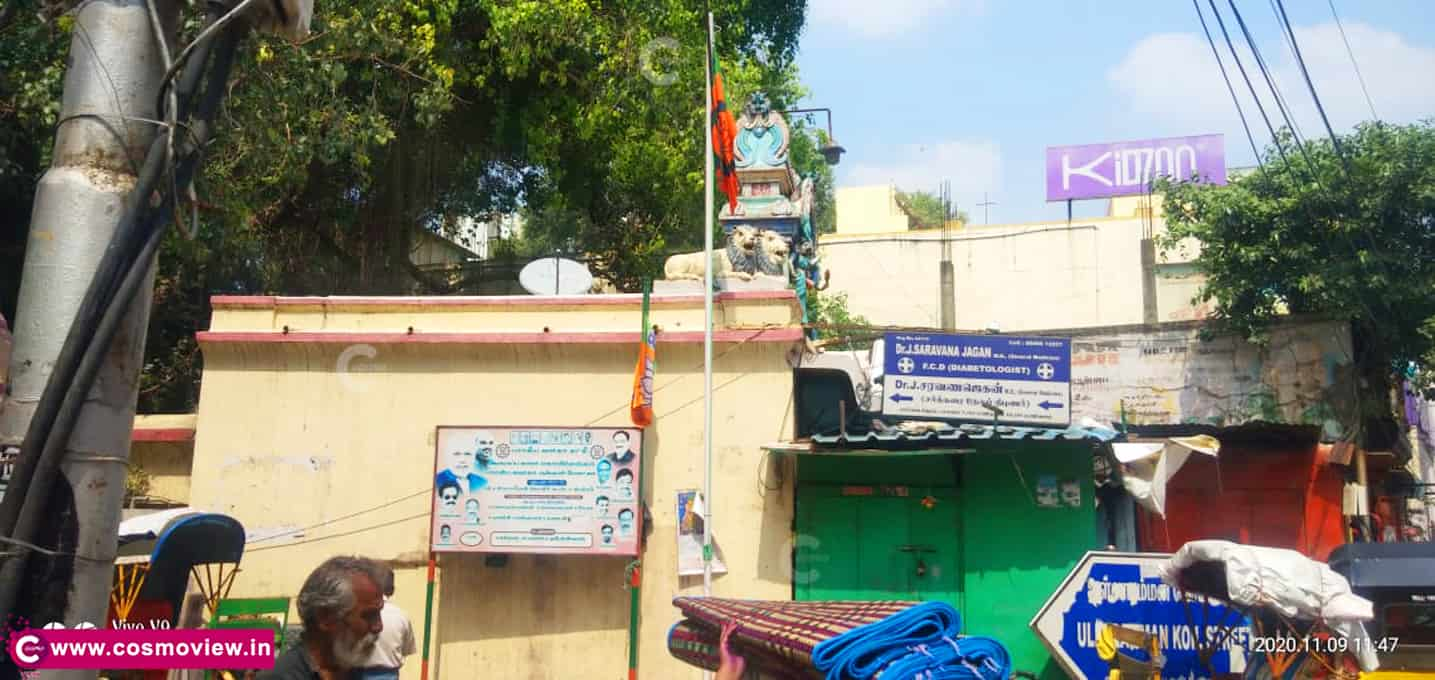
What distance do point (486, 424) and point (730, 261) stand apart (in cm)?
310

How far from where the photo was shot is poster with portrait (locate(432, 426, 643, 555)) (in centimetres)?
1071

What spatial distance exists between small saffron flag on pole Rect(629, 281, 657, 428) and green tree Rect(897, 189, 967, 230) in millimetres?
30464

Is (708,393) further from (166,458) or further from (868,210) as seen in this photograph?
(868,210)

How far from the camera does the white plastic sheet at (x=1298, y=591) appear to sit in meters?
7.72

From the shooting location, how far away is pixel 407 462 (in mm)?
11453

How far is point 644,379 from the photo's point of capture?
1094 centimetres

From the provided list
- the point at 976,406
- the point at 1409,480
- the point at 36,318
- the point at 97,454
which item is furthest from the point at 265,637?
the point at 1409,480

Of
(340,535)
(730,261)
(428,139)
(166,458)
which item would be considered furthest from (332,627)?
(428,139)

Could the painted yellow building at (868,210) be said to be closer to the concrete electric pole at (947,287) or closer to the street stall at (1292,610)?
the concrete electric pole at (947,287)

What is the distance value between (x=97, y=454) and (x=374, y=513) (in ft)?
28.7

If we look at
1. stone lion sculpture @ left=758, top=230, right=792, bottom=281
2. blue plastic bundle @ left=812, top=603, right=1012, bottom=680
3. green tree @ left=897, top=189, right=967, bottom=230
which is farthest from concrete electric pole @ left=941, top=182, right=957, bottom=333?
blue plastic bundle @ left=812, top=603, right=1012, bottom=680

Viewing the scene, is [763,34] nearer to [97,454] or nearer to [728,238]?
[728,238]

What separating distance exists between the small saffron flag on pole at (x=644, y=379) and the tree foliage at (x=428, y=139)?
4076 mm

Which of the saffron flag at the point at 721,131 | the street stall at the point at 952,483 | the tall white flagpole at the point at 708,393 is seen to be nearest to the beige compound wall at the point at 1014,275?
the street stall at the point at 952,483
